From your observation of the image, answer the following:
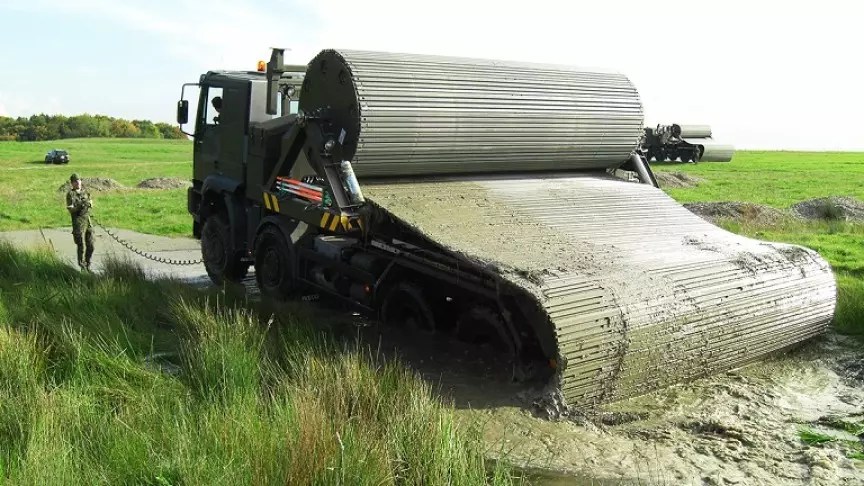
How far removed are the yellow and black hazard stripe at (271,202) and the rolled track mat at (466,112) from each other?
1.14 m

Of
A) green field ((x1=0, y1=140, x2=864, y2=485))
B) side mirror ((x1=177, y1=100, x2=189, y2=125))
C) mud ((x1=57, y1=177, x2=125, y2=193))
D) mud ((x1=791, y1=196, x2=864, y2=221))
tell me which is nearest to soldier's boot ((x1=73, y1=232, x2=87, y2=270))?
green field ((x1=0, y1=140, x2=864, y2=485))

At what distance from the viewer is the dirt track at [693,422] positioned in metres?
5.36

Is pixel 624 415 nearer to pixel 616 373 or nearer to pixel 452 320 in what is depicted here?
pixel 616 373

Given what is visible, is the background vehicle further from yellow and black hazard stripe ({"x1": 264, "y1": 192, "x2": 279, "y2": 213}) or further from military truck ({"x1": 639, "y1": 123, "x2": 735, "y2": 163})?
yellow and black hazard stripe ({"x1": 264, "y1": 192, "x2": 279, "y2": 213})

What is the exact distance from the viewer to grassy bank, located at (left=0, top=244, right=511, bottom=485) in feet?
13.9

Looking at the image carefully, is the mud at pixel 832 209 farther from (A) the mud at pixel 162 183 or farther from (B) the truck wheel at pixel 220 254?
(A) the mud at pixel 162 183

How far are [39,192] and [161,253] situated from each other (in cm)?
1477

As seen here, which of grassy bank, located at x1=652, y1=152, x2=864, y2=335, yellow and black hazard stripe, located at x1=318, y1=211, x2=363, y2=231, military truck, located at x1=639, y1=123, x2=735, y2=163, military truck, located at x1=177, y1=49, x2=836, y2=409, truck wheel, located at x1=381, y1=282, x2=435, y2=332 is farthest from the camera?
military truck, located at x1=639, y1=123, x2=735, y2=163

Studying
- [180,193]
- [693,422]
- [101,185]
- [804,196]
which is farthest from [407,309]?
[101,185]

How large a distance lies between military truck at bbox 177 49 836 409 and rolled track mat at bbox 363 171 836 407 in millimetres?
18

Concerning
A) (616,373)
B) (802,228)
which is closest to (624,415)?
(616,373)

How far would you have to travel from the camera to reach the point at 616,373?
245 inches

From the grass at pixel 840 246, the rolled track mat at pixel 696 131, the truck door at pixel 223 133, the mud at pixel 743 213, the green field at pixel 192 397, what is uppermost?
the rolled track mat at pixel 696 131

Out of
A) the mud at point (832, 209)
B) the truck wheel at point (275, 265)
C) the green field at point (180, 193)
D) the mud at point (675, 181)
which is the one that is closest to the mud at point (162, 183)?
the green field at point (180, 193)
